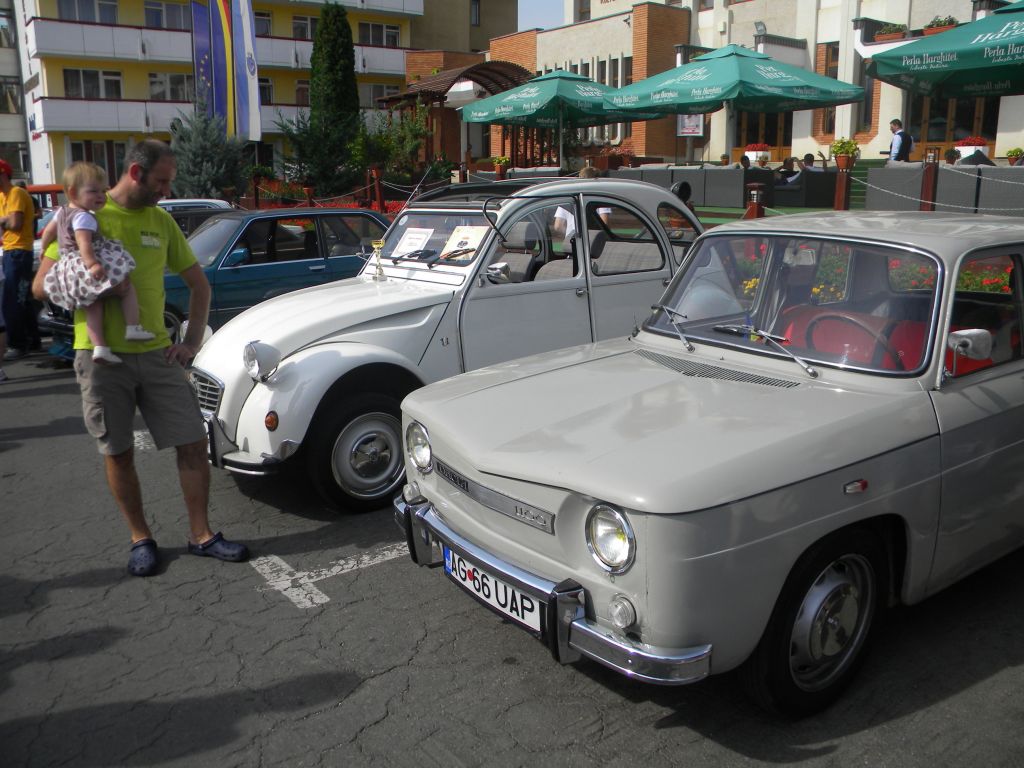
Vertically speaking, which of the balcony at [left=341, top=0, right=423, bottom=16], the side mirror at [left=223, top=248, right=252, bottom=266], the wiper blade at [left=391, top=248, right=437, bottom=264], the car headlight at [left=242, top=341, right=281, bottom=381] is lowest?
the car headlight at [left=242, top=341, right=281, bottom=381]

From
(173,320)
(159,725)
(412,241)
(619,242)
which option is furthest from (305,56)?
(159,725)

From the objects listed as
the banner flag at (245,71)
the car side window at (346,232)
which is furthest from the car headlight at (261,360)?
the banner flag at (245,71)

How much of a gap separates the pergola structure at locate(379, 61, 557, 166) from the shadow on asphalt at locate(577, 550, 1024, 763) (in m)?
19.9

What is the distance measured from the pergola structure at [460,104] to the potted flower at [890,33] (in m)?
9.24

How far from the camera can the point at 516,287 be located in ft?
19.1

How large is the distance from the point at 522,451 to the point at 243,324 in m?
3.04

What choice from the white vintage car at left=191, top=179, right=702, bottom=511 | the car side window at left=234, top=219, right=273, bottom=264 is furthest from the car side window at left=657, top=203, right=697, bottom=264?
the car side window at left=234, top=219, right=273, bottom=264

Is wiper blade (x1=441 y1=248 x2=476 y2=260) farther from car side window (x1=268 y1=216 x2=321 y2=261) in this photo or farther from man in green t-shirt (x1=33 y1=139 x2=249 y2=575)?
car side window (x1=268 y1=216 x2=321 y2=261)

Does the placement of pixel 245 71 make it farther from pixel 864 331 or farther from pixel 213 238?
pixel 864 331

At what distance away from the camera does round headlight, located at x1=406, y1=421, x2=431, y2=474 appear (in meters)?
3.75

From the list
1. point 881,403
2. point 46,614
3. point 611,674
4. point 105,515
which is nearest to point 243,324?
point 105,515

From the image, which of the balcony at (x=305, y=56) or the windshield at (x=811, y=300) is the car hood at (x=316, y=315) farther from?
the balcony at (x=305, y=56)

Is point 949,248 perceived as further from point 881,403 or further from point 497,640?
point 497,640

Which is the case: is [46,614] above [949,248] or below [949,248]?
below
